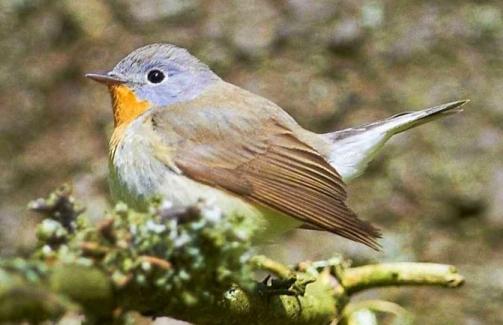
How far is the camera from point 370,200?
4.89 metres

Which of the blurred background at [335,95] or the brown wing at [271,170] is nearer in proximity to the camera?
the brown wing at [271,170]

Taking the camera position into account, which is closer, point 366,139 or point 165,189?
point 165,189

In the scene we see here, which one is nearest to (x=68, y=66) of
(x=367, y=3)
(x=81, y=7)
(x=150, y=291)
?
(x=81, y=7)

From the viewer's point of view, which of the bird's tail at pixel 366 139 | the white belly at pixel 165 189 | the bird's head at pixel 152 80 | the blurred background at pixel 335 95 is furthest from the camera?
the blurred background at pixel 335 95

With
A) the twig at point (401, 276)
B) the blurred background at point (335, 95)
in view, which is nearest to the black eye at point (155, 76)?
the twig at point (401, 276)

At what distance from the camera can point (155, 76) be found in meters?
3.53

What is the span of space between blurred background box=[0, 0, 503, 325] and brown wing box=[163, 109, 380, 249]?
155cm

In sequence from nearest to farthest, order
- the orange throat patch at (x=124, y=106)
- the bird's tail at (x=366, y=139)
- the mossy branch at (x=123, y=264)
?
1. the mossy branch at (x=123, y=264)
2. the orange throat patch at (x=124, y=106)
3. the bird's tail at (x=366, y=139)

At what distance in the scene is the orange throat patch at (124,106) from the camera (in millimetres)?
3342

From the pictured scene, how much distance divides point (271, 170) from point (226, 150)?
163 mm

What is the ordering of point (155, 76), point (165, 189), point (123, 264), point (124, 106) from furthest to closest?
point (155, 76), point (124, 106), point (165, 189), point (123, 264)

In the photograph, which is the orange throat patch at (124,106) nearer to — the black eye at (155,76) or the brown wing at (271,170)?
the black eye at (155,76)

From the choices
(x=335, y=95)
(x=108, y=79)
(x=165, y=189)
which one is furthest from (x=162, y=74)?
(x=335, y=95)

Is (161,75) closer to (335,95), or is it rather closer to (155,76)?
(155,76)
